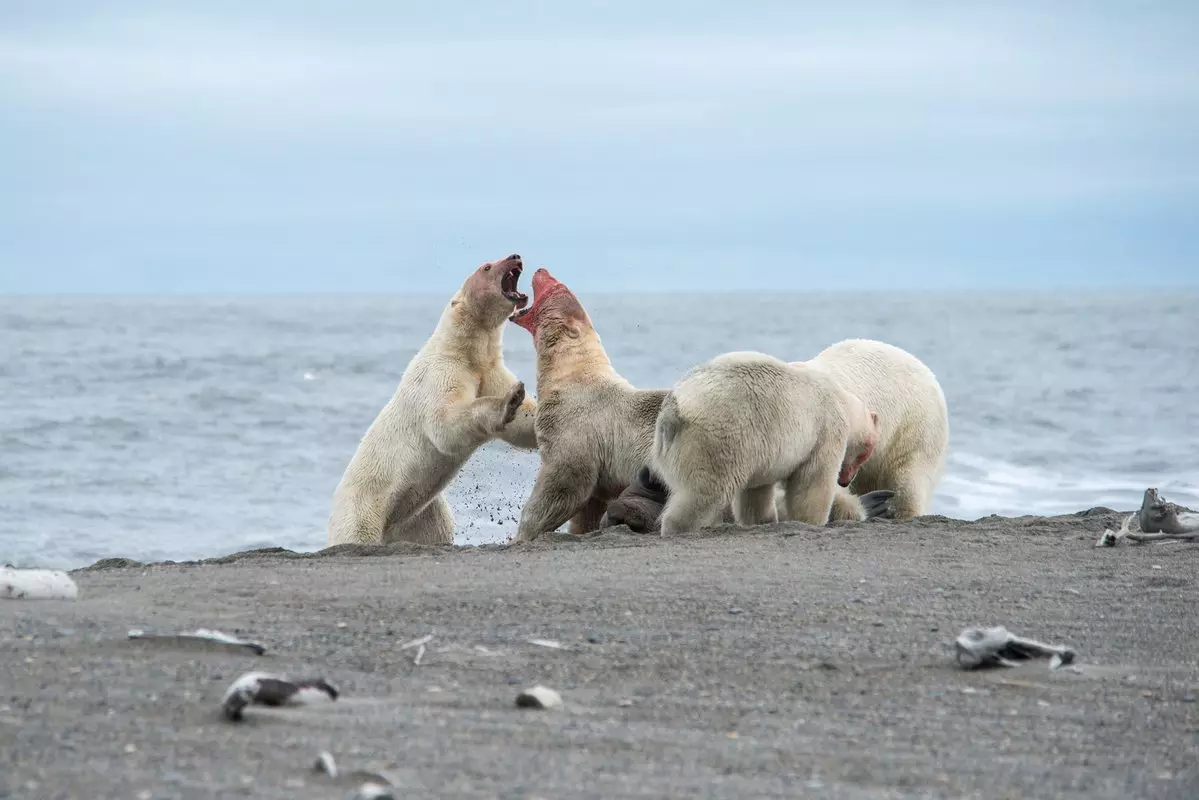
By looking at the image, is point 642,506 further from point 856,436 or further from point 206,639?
point 206,639

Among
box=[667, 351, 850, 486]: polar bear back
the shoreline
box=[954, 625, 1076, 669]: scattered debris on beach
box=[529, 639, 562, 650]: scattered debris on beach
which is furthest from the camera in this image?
the shoreline

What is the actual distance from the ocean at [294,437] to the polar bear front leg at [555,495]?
358 centimetres

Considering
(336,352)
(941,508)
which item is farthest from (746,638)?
(336,352)

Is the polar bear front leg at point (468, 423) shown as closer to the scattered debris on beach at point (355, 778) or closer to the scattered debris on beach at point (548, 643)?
the scattered debris on beach at point (548, 643)

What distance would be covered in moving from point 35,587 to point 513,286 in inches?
146

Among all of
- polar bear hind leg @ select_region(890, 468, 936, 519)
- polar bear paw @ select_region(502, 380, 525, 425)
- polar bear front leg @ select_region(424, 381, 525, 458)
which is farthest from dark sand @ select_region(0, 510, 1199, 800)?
polar bear hind leg @ select_region(890, 468, 936, 519)

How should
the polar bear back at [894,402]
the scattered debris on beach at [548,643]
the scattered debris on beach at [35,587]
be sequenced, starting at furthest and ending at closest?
the polar bear back at [894,402], the scattered debris on beach at [35,587], the scattered debris on beach at [548,643]

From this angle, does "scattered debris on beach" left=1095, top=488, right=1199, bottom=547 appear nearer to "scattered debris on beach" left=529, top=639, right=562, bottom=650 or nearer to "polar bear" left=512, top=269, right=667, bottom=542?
"polar bear" left=512, top=269, right=667, bottom=542

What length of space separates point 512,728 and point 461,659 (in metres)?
0.74

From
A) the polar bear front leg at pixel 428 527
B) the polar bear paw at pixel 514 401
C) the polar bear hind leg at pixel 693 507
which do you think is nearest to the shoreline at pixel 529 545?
the polar bear hind leg at pixel 693 507

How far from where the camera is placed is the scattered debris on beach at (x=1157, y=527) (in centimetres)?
673

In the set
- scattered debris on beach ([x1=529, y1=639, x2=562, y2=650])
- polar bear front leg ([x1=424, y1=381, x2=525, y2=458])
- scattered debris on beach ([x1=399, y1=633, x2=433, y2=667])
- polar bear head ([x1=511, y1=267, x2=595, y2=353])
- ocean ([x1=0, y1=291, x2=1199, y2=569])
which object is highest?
polar bear head ([x1=511, y1=267, x2=595, y2=353])

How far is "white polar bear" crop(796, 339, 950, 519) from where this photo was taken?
303 inches

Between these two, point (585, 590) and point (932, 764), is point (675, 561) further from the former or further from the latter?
point (932, 764)
